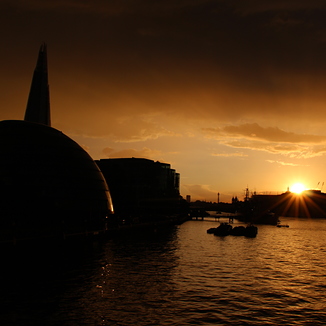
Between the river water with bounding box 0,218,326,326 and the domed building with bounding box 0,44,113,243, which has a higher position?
the domed building with bounding box 0,44,113,243

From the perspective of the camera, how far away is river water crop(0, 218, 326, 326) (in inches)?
1098

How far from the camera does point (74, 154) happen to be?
271 ft

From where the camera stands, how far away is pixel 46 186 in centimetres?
7188

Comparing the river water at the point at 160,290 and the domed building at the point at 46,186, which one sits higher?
the domed building at the point at 46,186

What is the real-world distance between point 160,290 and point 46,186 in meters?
43.0

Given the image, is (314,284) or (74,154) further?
(74,154)

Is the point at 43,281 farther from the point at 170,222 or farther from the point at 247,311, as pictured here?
the point at 170,222

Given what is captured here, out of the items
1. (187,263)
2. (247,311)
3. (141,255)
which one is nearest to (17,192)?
(141,255)

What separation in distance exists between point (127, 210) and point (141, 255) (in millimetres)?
102457

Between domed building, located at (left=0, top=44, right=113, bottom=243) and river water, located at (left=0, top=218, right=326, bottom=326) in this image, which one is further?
domed building, located at (left=0, top=44, right=113, bottom=243)

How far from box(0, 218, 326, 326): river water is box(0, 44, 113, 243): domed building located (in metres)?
14.7

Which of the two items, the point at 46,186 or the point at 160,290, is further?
the point at 46,186

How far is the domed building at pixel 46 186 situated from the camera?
221 ft

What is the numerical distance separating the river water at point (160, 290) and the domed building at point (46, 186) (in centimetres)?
1469
